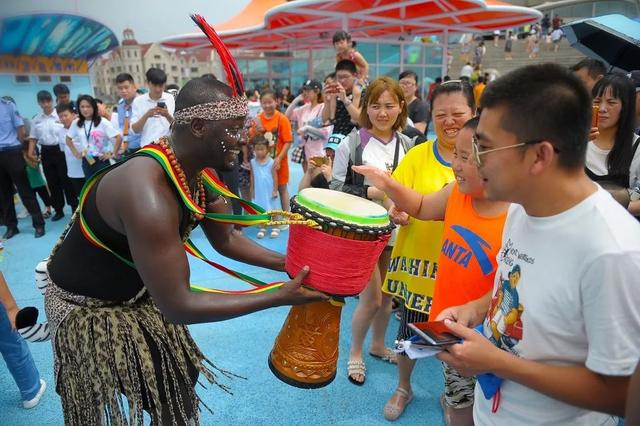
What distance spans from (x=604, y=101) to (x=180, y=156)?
107 inches

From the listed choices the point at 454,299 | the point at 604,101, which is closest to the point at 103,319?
the point at 454,299

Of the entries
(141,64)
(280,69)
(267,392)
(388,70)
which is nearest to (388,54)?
(388,70)

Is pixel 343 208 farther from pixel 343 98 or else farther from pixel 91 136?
pixel 91 136

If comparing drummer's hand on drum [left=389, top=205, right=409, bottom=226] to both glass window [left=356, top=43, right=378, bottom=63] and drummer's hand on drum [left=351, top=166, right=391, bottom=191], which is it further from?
glass window [left=356, top=43, right=378, bottom=63]

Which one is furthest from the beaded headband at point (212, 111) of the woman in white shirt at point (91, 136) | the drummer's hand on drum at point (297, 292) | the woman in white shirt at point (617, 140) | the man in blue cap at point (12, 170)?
the man in blue cap at point (12, 170)

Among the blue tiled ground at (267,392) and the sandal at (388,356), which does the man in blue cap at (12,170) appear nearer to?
the blue tiled ground at (267,392)

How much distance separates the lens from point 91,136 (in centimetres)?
573

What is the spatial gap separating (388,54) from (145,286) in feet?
58.8

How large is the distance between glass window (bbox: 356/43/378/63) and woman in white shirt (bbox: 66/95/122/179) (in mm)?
13315

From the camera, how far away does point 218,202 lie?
188cm

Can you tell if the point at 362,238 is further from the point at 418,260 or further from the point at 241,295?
the point at 418,260

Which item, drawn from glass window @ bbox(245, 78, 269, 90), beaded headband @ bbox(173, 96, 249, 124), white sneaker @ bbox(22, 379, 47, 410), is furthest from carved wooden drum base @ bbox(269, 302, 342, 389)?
glass window @ bbox(245, 78, 269, 90)

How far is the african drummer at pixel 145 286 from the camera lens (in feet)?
4.33

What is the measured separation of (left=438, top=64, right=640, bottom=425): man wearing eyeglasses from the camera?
3.00 feet
